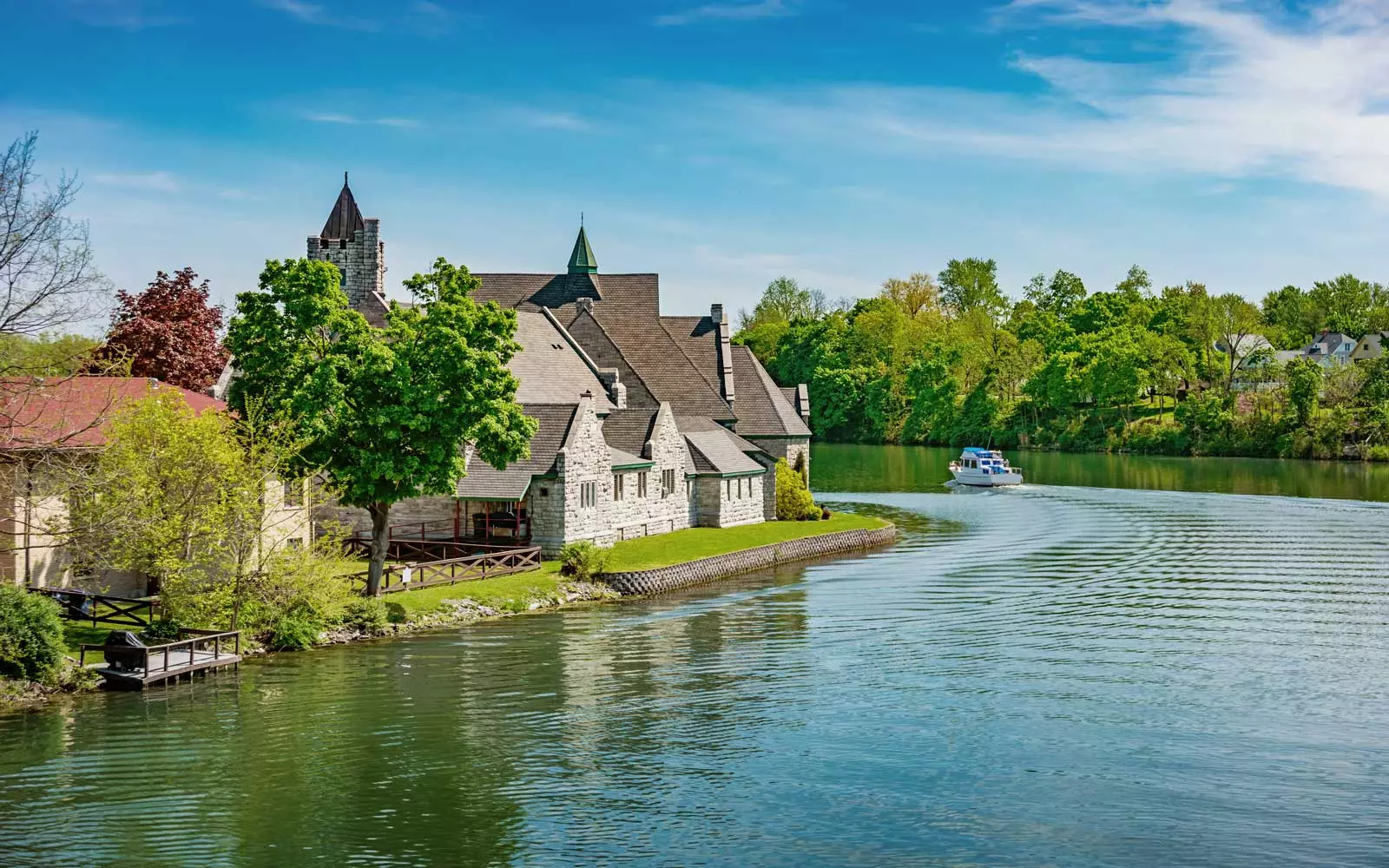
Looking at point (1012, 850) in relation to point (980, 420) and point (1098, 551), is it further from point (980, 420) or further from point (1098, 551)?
point (980, 420)

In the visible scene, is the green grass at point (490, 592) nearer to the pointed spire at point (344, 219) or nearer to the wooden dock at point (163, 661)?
the wooden dock at point (163, 661)

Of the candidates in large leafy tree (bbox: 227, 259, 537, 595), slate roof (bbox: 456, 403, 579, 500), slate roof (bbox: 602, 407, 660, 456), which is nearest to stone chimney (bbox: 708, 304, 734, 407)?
slate roof (bbox: 602, 407, 660, 456)

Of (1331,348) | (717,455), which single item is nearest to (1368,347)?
(1331,348)

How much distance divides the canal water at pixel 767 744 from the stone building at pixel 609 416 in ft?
21.6

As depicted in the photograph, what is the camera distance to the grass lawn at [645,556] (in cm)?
4006

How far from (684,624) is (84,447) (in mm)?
17526

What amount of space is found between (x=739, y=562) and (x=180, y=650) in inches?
918

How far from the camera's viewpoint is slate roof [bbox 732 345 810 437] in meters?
68.1

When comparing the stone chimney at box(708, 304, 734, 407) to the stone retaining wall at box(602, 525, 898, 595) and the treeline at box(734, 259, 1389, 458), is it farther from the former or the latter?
the treeline at box(734, 259, 1389, 458)

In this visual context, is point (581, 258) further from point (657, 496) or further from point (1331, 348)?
point (1331, 348)

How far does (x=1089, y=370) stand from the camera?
136000 millimetres

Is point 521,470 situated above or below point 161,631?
above

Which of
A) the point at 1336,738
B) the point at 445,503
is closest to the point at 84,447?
the point at 445,503

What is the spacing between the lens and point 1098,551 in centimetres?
5666
